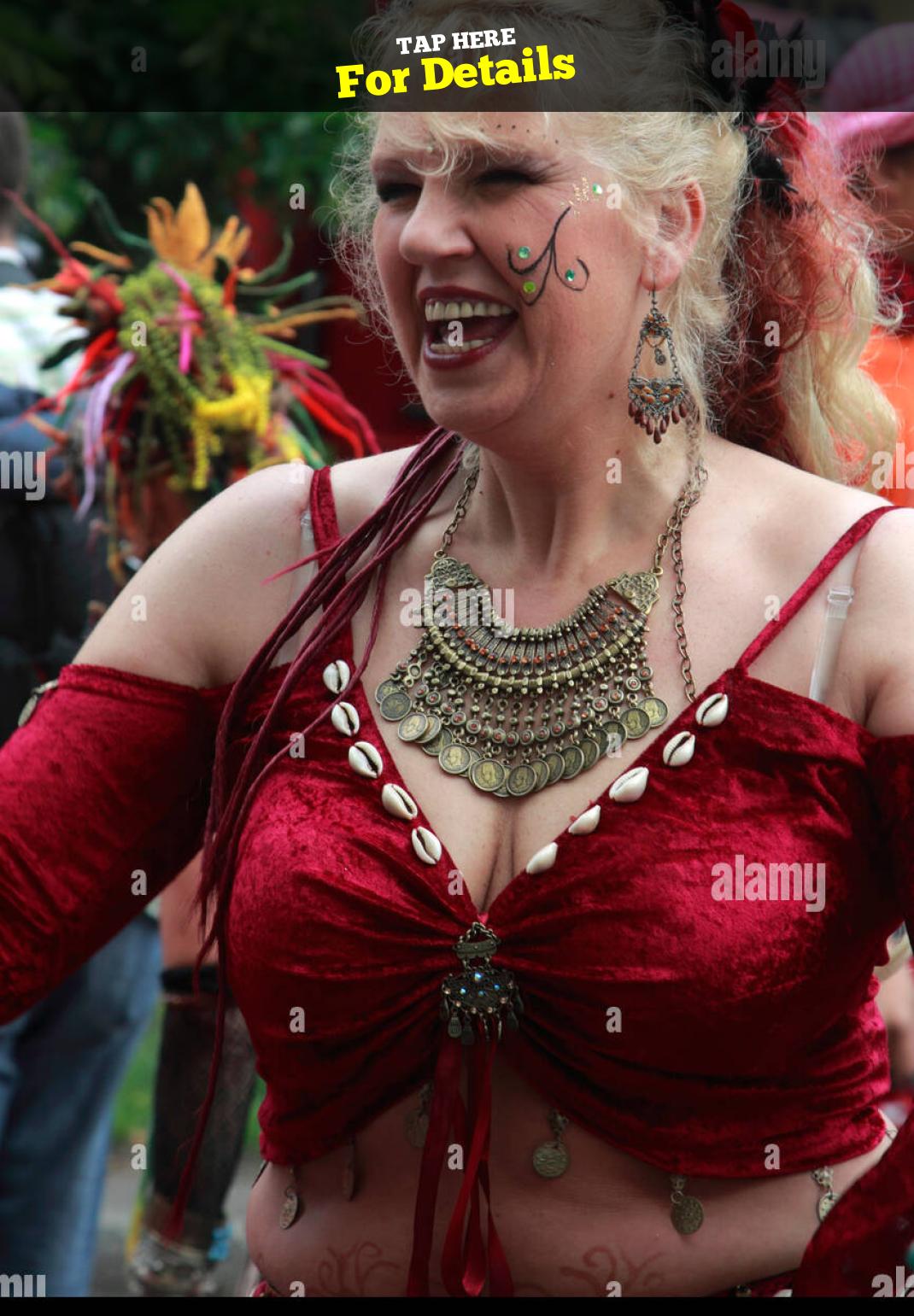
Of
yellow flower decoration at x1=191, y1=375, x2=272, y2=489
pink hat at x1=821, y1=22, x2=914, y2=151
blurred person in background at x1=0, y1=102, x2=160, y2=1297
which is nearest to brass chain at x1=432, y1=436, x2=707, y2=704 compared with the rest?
yellow flower decoration at x1=191, y1=375, x2=272, y2=489

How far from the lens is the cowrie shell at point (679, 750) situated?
6.72 ft

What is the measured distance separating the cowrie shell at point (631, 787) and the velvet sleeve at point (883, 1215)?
0.85ft

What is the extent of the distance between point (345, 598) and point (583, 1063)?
2.04 ft

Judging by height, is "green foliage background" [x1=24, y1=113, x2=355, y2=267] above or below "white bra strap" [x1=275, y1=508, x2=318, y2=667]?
above

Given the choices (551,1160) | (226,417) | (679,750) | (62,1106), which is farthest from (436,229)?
(62,1106)

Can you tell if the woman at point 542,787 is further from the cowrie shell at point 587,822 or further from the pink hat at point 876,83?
the pink hat at point 876,83

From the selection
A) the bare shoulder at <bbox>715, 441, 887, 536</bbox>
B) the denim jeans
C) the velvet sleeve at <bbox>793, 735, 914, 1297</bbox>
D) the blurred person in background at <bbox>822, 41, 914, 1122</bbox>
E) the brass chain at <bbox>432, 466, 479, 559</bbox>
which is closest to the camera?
the velvet sleeve at <bbox>793, 735, 914, 1297</bbox>

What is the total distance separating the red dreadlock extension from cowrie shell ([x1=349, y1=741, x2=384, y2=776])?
64 millimetres

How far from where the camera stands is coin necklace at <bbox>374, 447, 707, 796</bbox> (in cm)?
214

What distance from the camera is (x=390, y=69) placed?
216cm

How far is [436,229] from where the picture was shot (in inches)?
81.6

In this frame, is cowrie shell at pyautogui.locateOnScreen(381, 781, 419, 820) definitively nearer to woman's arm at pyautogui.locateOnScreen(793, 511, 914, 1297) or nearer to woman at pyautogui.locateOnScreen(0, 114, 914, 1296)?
woman at pyautogui.locateOnScreen(0, 114, 914, 1296)

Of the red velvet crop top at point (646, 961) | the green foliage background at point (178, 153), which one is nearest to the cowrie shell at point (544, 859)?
the red velvet crop top at point (646, 961)

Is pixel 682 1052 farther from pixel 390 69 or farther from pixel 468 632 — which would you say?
pixel 390 69
